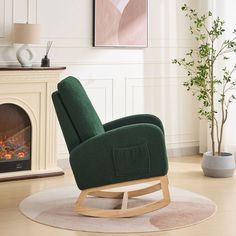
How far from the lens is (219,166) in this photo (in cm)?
506

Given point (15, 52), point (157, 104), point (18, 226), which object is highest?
point (15, 52)

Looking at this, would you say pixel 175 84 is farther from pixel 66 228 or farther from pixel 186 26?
pixel 66 228

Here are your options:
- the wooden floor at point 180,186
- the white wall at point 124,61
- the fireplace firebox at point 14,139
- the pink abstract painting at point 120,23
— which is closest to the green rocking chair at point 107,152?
the wooden floor at point 180,186

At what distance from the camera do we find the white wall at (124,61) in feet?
17.4

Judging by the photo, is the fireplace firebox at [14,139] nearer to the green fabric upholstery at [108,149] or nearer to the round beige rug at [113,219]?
the round beige rug at [113,219]

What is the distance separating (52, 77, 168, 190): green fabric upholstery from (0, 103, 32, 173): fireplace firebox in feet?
4.32

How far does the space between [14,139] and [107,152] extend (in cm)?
158

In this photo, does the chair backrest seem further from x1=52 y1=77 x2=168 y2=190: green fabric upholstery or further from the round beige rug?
the round beige rug

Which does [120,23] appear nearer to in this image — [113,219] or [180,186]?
[180,186]

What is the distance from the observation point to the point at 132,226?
3.58 metres

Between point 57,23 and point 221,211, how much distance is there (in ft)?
8.08

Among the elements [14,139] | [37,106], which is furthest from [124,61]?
[14,139]

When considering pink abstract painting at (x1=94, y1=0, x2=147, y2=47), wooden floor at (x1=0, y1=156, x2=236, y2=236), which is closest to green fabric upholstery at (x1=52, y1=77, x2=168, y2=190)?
wooden floor at (x1=0, y1=156, x2=236, y2=236)

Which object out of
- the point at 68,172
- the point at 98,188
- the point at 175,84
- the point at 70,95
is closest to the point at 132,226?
the point at 98,188
